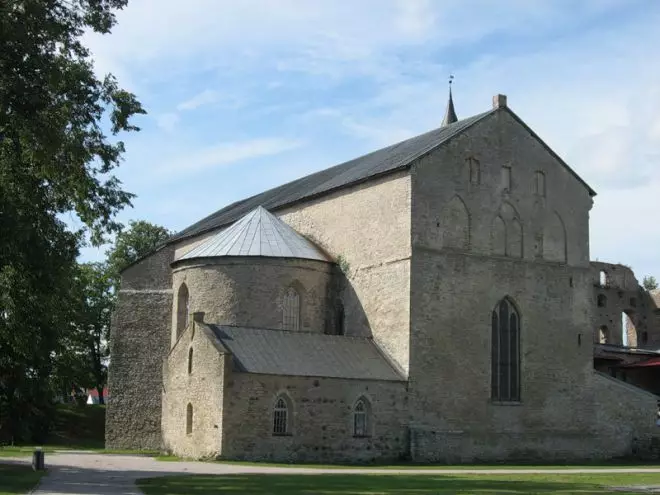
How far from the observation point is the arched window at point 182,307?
43.7m

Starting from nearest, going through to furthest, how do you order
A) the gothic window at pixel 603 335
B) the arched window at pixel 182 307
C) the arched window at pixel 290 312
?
the arched window at pixel 290 312 → the arched window at pixel 182 307 → the gothic window at pixel 603 335

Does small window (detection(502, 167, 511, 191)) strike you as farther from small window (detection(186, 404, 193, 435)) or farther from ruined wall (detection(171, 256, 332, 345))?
small window (detection(186, 404, 193, 435))

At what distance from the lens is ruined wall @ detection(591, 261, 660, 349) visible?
8044 centimetres

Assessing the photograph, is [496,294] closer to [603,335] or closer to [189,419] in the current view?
[189,419]

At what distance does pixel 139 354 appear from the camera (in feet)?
166

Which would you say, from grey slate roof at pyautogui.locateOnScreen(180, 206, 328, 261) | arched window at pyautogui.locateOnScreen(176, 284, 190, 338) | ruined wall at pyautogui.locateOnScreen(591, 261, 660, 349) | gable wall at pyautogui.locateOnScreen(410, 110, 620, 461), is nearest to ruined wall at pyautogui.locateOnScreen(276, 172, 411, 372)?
gable wall at pyautogui.locateOnScreen(410, 110, 620, 461)

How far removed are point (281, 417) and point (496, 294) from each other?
1212cm

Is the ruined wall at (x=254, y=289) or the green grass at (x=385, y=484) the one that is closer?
the green grass at (x=385, y=484)

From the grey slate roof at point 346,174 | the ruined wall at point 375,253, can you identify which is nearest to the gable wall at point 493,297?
the ruined wall at point 375,253

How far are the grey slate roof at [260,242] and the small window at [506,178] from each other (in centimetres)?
901

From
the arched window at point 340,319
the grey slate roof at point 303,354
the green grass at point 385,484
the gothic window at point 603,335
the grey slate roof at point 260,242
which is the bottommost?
the green grass at point 385,484

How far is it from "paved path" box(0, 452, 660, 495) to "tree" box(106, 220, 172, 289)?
133ft

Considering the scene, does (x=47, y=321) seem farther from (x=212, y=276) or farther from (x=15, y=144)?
(x=212, y=276)

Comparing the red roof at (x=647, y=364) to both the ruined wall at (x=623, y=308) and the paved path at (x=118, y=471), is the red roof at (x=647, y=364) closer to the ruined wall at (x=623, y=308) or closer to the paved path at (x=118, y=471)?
the ruined wall at (x=623, y=308)
